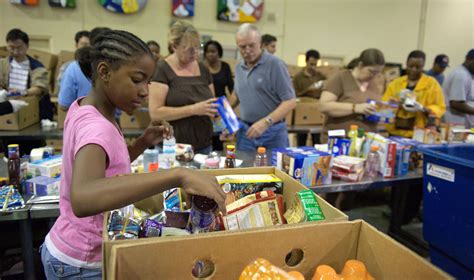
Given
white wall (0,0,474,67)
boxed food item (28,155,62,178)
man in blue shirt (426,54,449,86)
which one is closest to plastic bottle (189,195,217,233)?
boxed food item (28,155,62,178)

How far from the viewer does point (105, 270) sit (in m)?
0.82

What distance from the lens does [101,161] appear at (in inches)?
35.0

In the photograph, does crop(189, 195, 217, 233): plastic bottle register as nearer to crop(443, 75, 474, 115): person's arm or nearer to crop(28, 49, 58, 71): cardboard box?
crop(443, 75, 474, 115): person's arm

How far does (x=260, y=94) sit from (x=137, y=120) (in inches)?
72.9

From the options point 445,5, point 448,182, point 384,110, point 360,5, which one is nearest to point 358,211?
point 384,110

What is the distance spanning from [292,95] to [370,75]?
0.66 meters

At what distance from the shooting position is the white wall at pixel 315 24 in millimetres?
6102

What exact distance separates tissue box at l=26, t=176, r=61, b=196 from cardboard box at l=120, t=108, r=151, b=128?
2.22m

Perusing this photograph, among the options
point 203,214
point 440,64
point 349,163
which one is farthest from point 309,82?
point 203,214

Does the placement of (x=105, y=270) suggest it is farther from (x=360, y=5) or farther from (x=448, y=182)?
(x=360, y=5)

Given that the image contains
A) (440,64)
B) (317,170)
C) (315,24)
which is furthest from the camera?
(315,24)

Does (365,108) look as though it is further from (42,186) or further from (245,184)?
(42,186)

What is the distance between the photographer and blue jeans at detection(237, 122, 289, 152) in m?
2.93

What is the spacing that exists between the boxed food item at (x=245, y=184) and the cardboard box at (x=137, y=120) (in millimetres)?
3070
